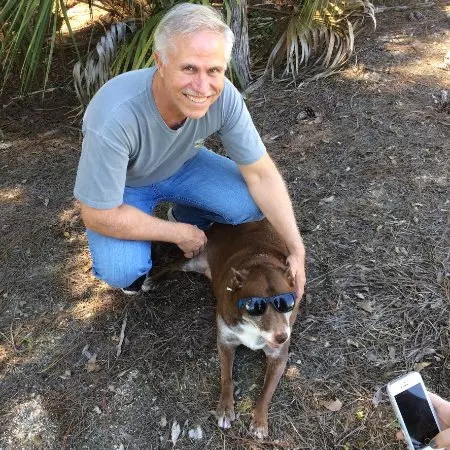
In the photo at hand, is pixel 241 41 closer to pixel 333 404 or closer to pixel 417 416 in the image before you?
pixel 333 404

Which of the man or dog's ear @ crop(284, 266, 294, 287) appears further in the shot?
dog's ear @ crop(284, 266, 294, 287)

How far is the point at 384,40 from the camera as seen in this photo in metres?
5.85

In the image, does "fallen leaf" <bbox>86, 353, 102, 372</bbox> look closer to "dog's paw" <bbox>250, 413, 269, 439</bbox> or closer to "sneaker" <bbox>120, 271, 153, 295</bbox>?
"sneaker" <bbox>120, 271, 153, 295</bbox>

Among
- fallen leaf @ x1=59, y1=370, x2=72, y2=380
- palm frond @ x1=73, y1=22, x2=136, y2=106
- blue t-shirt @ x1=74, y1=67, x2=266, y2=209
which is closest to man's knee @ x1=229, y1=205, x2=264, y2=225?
blue t-shirt @ x1=74, y1=67, x2=266, y2=209

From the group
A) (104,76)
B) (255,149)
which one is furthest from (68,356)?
(104,76)

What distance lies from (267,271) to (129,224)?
864 mm

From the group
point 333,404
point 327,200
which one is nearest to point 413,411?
point 333,404

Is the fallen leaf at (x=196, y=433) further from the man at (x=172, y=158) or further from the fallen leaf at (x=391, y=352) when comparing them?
the fallen leaf at (x=391, y=352)

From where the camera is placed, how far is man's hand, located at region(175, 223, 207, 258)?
3.31 m

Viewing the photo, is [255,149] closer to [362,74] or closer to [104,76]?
[104,76]

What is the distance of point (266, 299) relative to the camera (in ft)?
9.19

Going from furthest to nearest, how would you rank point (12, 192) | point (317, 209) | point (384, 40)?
point (384, 40) → point (12, 192) → point (317, 209)

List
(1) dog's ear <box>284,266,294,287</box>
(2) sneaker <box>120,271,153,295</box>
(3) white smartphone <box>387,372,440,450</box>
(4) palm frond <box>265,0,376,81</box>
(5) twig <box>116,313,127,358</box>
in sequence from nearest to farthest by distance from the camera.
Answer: (3) white smartphone <box>387,372,440,450</box> < (1) dog's ear <box>284,266,294,287</box> < (5) twig <box>116,313,127,358</box> < (2) sneaker <box>120,271,153,295</box> < (4) palm frond <box>265,0,376,81</box>

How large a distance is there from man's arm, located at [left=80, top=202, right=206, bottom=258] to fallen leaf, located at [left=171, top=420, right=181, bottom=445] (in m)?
1.08
